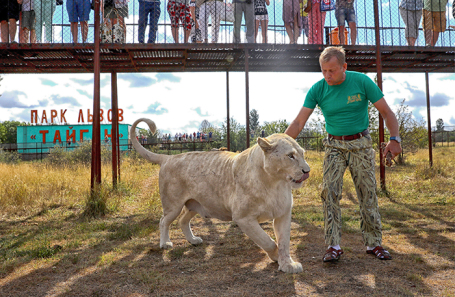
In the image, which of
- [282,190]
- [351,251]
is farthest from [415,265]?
[282,190]

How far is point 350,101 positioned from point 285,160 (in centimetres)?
108

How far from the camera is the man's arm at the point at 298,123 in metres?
3.63

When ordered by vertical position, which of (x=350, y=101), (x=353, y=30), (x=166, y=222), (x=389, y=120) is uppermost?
(x=353, y=30)

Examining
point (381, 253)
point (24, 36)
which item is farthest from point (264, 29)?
point (381, 253)

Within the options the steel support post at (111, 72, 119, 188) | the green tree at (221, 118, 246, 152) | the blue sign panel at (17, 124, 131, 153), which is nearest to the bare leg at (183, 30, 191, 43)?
the steel support post at (111, 72, 119, 188)

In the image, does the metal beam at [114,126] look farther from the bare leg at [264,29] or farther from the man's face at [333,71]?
the man's face at [333,71]

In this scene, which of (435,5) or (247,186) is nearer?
(247,186)

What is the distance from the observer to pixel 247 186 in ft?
10.6

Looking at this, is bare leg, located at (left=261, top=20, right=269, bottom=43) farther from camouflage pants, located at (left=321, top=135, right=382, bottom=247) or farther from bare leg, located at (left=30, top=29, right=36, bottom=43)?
bare leg, located at (left=30, top=29, right=36, bottom=43)

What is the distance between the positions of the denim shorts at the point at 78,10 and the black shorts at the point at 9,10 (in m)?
1.30

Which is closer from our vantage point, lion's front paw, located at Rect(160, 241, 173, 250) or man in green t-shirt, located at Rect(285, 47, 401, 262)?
man in green t-shirt, located at Rect(285, 47, 401, 262)

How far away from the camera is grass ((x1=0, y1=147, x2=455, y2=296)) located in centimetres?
287

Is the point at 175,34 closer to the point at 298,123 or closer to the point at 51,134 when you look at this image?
the point at 298,123

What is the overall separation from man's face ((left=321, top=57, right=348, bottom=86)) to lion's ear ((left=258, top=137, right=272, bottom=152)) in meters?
1.04
